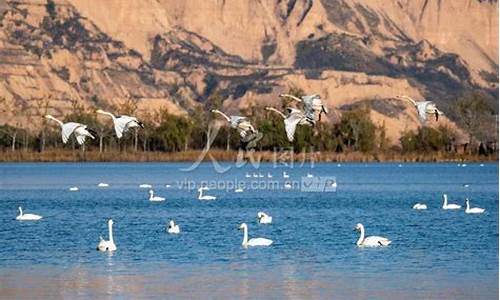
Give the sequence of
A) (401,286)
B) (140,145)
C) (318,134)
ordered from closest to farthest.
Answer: (401,286) → (318,134) → (140,145)

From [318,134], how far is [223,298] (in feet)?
342

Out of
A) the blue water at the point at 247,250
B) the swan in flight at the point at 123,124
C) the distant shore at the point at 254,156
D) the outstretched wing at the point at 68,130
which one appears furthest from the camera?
the distant shore at the point at 254,156

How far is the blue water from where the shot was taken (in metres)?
26.9

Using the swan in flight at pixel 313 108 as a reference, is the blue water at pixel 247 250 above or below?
below

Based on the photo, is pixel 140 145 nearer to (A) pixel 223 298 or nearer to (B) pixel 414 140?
(B) pixel 414 140

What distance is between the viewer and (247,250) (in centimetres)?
3531

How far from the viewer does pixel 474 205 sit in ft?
196

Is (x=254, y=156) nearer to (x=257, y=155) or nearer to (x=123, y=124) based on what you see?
(x=257, y=155)

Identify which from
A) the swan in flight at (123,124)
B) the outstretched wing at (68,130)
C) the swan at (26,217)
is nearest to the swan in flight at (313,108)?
the swan in flight at (123,124)

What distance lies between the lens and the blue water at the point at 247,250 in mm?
26922

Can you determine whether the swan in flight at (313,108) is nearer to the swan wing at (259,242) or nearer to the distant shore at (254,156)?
the swan wing at (259,242)

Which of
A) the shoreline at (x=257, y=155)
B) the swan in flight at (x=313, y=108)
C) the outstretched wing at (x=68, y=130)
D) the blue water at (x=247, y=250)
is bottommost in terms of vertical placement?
the blue water at (x=247, y=250)

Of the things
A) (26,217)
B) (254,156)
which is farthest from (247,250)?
(254,156)

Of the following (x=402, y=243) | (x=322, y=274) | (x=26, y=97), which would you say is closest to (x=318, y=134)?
(x=26, y=97)
